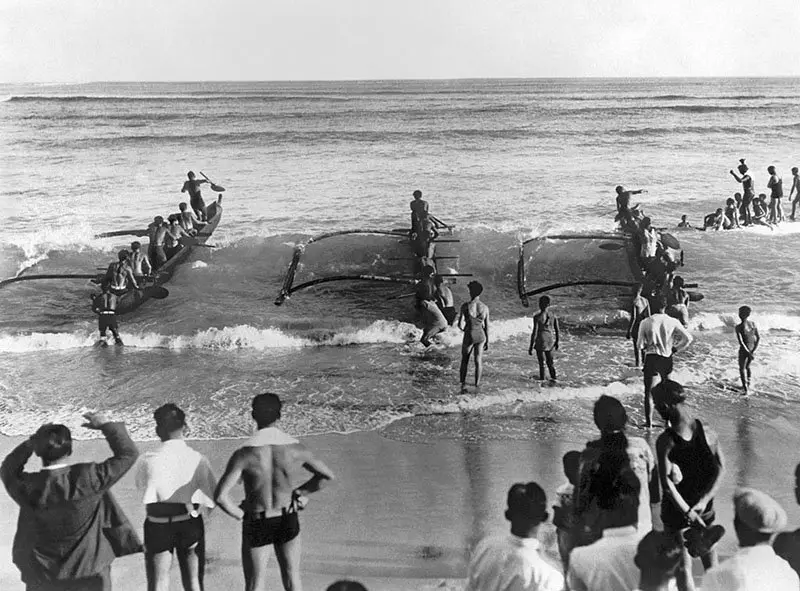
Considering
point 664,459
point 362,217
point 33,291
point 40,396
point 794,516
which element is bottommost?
point 794,516

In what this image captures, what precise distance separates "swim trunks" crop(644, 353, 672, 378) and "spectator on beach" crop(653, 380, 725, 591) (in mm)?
1527

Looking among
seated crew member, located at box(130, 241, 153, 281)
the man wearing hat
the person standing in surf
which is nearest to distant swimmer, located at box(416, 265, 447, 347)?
the person standing in surf

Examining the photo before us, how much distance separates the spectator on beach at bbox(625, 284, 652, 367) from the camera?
4.67 m

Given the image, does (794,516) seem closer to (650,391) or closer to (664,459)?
(650,391)

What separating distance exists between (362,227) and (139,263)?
Result: 176 cm

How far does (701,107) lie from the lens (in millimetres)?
5113

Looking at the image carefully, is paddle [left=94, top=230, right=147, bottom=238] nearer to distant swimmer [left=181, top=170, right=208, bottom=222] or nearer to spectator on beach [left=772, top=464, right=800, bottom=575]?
distant swimmer [left=181, top=170, right=208, bottom=222]

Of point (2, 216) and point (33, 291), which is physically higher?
point (2, 216)

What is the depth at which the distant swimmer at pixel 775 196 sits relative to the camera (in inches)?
199

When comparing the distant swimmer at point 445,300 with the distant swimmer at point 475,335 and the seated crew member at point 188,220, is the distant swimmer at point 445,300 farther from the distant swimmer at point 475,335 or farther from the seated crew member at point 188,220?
the seated crew member at point 188,220

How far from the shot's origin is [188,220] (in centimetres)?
541

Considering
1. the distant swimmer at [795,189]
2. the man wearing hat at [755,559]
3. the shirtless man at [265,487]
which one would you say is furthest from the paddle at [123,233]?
the distant swimmer at [795,189]

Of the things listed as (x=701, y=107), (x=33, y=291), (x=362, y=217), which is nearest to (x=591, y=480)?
(x=362, y=217)

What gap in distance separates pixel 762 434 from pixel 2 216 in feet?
17.7
